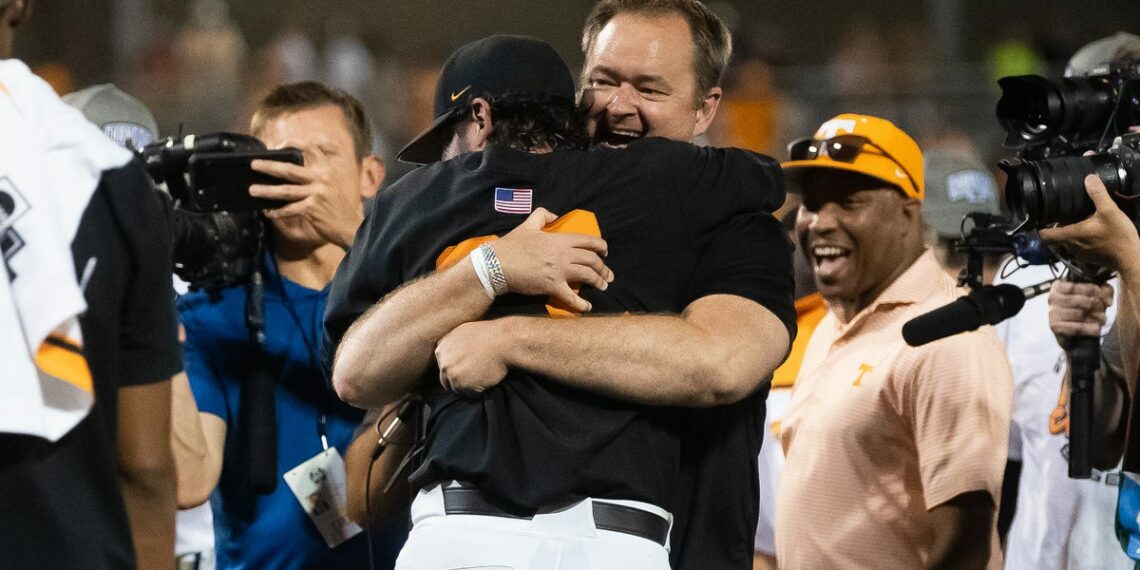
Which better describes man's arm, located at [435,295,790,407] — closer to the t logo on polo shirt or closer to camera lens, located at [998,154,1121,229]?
camera lens, located at [998,154,1121,229]

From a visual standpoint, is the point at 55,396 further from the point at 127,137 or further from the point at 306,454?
the point at 127,137

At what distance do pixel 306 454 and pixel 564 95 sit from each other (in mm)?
1359

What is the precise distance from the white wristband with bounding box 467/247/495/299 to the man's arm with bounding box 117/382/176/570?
2.50 ft

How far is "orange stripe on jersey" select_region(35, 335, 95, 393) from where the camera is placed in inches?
70.7

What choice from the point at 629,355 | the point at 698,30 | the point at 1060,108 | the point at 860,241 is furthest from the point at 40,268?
the point at 860,241

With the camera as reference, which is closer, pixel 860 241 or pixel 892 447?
pixel 892 447

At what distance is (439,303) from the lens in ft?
8.99

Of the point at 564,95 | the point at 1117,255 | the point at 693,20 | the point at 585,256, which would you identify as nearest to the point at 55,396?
the point at 585,256

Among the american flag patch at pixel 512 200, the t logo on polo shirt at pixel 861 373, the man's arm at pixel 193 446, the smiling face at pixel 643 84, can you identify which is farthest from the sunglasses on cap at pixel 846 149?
the man's arm at pixel 193 446

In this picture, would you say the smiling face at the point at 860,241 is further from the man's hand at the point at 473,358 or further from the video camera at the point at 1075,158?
the man's hand at the point at 473,358

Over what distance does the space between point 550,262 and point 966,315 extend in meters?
1.31

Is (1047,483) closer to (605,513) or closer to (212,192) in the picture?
(605,513)

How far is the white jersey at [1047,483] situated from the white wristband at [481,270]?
238 centimetres

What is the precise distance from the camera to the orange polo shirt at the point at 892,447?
12.5 ft
